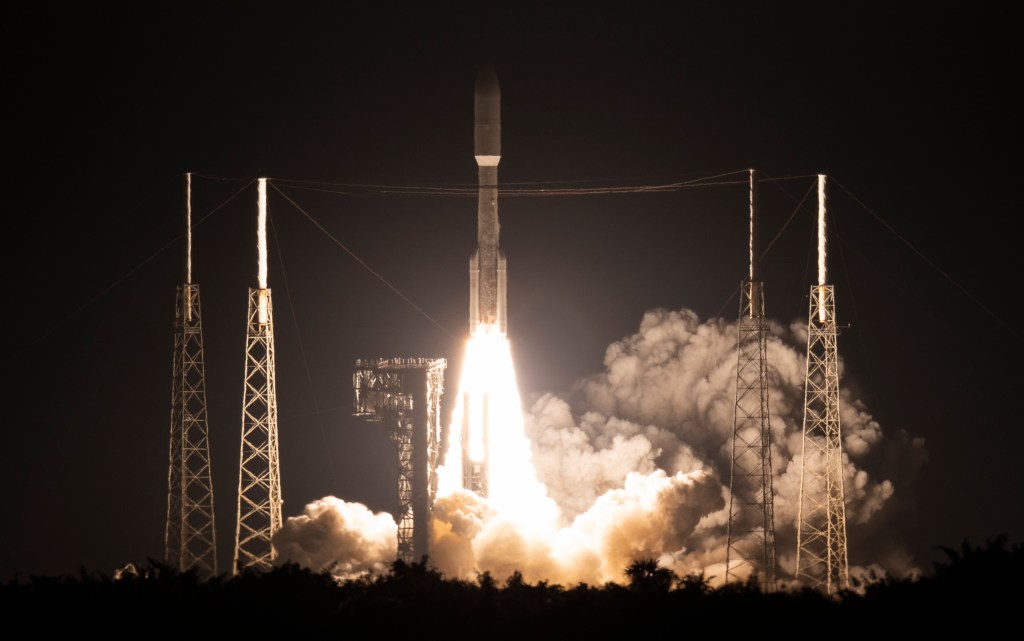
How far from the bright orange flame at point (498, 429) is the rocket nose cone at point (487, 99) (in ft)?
20.4

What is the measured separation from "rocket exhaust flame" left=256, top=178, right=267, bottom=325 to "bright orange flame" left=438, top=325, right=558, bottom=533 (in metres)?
7.33

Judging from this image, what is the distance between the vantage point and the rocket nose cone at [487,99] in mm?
60531

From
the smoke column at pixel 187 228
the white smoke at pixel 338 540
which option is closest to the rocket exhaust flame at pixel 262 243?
the smoke column at pixel 187 228

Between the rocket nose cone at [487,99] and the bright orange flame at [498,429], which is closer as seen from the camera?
the rocket nose cone at [487,99]

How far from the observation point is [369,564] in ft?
202

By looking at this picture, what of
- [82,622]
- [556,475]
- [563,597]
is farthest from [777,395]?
[82,622]

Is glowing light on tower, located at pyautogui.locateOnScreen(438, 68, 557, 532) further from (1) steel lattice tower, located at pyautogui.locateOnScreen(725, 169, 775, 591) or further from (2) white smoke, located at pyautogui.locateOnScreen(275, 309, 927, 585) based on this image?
(1) steel lattice tower, located at pyautogui.locateOnScreen(725, 169, 775, 591)

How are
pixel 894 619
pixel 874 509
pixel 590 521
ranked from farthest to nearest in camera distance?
pixel 874 509 → pixel 590 521 → pixel 894 619

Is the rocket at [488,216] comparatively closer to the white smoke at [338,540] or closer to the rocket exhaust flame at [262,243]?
the rocket exhaust flame at [262,243]

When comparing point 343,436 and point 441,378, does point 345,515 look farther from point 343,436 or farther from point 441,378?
point 343,436

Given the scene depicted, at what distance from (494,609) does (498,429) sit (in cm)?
2397

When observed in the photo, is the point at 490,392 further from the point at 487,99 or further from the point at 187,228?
the point at 187,228

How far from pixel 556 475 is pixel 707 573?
9287 mm

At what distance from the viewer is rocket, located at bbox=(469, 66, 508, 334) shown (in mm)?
60375
